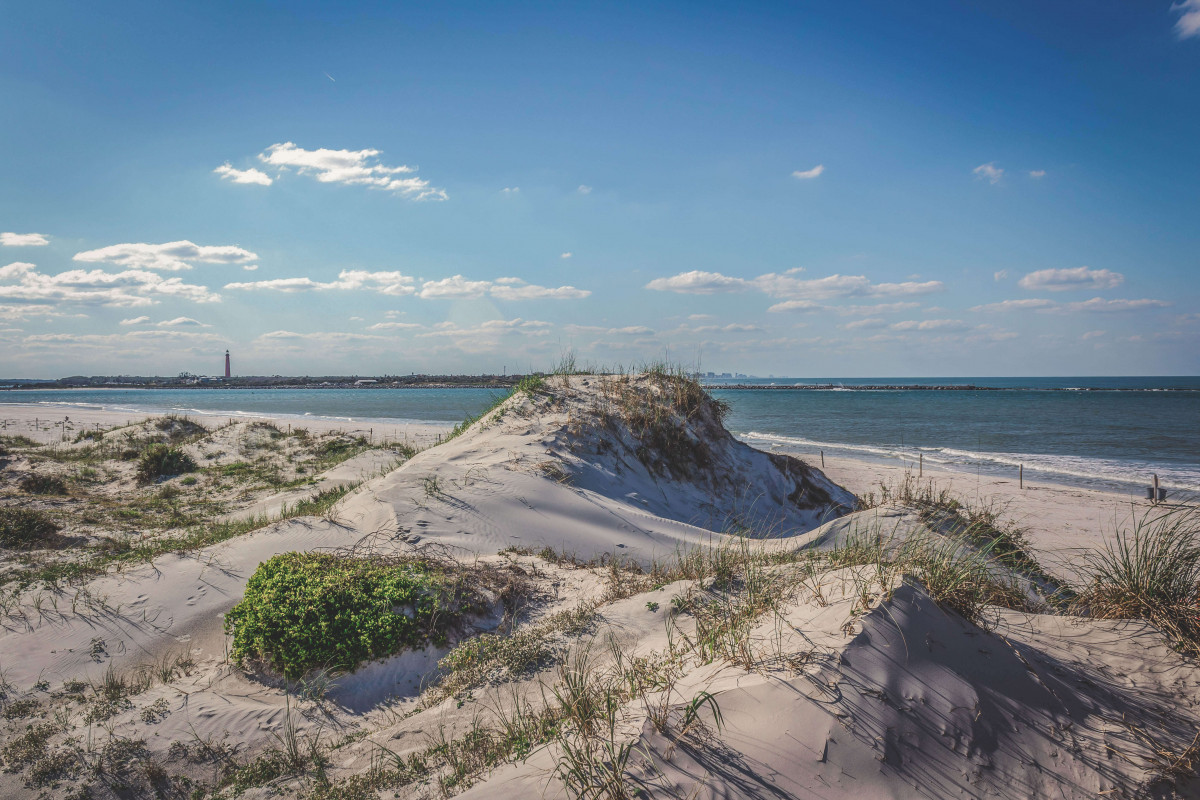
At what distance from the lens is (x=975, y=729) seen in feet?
10.6

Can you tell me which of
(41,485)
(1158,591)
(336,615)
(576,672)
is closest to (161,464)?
(41,485)

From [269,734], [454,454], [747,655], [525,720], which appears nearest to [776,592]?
[747,655]

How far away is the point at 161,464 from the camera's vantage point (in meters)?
15.9

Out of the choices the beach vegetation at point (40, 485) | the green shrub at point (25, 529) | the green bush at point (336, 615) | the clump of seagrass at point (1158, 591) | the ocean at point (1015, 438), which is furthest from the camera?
the ocean at point (1015, 438)

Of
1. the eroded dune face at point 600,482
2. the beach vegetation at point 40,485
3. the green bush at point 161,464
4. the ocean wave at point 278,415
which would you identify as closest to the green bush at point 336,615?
the eroded dune face at point 600,482

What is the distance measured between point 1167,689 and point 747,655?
3.05 meters

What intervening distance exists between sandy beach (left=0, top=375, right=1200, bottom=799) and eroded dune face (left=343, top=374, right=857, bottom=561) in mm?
91

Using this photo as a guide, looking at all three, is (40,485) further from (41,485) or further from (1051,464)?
(1051,464)

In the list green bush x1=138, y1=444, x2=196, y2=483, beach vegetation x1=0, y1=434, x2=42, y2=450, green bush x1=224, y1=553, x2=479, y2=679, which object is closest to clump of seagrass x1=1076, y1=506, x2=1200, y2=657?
green bush x1=224, y1=553, x2=479, y2=679

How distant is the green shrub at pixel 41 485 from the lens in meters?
12.4

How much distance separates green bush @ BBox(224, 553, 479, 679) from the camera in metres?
5.09

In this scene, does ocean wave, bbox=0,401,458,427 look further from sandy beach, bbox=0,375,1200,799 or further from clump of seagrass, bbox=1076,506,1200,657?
clump of seagrass, bbox=1076,506,1200,657

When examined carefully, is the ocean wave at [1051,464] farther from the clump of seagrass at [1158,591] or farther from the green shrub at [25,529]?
the green shrub at [25,529]

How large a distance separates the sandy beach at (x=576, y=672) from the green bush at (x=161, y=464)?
270 inches
